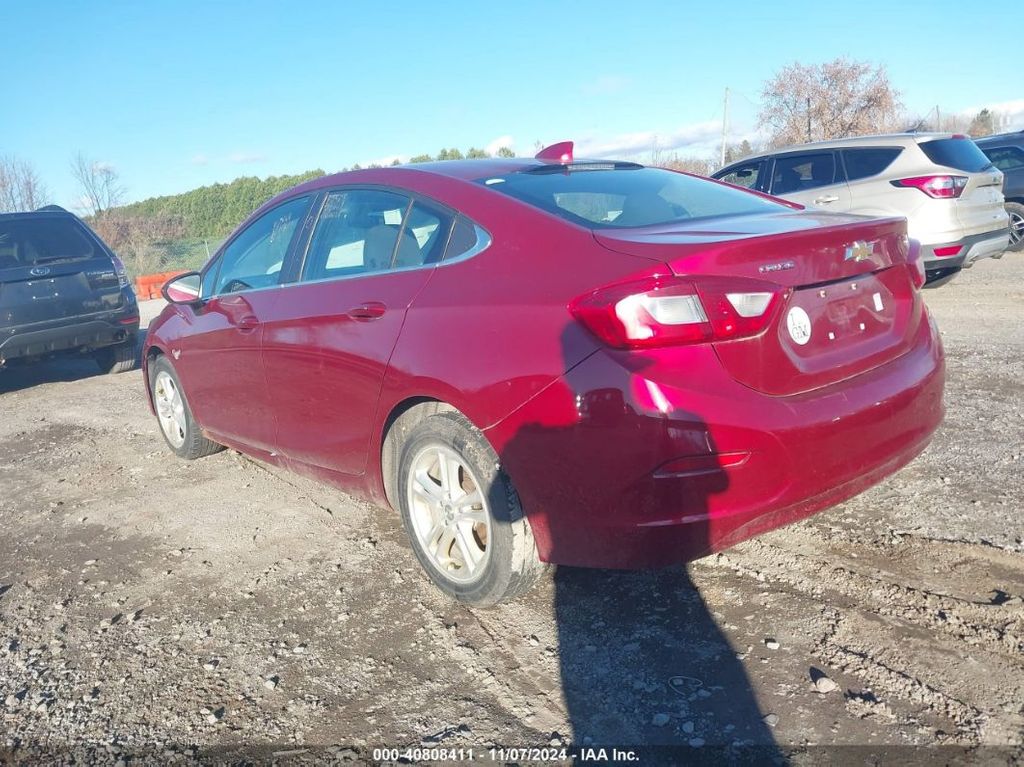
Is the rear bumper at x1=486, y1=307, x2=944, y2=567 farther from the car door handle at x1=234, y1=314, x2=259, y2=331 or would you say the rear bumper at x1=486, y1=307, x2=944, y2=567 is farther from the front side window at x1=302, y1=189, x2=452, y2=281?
the car door handle at x1=234, y1=314, x2=259, y2=331

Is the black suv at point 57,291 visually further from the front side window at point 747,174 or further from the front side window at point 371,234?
the front side window at point 747,174

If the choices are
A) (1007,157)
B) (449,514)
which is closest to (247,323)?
(449,514)

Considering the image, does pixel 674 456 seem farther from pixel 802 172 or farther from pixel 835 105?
pixel 835 105

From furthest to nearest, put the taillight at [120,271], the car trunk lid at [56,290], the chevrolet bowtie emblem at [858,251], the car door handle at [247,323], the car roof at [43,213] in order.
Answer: the taillight at [120,271], the car roof at [43,213], the car trunk lid at [56,290], the car door handle at [247,323], the chevrolet bowtie emblem at [858,251]

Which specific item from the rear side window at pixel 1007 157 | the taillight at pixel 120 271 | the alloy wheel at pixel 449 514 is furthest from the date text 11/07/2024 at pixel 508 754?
the rear side window at pixel 1007 157

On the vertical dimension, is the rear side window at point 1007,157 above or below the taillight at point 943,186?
above

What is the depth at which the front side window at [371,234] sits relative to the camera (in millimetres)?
3193

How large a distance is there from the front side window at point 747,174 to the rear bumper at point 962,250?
2.19 meters

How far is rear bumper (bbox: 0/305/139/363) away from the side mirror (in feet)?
10.1

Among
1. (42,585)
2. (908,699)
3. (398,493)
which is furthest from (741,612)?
(42,585)

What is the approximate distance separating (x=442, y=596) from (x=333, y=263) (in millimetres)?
1529

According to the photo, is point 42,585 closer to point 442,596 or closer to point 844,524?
point 442,596

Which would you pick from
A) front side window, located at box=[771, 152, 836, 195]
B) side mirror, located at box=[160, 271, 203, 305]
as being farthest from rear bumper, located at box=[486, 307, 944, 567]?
front side window, located at box=[771, 152, 836, 195]

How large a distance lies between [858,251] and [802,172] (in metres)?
7.28
